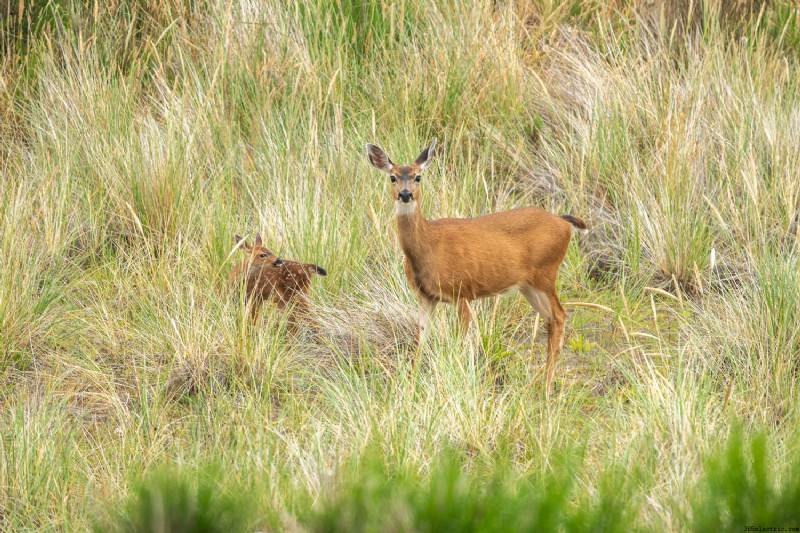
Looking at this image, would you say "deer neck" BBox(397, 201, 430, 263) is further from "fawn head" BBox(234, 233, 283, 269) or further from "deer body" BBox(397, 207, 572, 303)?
"fawn head" BBox(234, 233, 283, 269)

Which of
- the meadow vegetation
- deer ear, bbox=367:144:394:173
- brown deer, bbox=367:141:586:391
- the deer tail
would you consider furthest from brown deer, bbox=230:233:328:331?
the deer tail

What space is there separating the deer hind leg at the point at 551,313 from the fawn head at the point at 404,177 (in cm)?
73

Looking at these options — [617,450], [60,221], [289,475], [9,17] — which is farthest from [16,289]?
[9,17]

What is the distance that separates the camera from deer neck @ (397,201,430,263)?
5449mm

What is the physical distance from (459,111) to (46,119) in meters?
2.68

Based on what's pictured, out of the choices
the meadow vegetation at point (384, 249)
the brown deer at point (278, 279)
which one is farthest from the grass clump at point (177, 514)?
the brown deer at point (278, 279)

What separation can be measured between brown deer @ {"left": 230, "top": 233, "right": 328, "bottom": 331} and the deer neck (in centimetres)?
69

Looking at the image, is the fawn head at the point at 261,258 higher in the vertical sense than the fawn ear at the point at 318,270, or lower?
lower

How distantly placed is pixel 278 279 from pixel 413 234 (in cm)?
103

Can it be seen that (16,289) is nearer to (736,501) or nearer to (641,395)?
(641,395)

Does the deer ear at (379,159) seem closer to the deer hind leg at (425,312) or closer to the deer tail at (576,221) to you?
the deer hind leg at (425,312)

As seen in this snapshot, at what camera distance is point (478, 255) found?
5.54 metres

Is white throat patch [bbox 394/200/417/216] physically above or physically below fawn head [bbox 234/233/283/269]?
above

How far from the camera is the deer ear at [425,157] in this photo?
584cm
